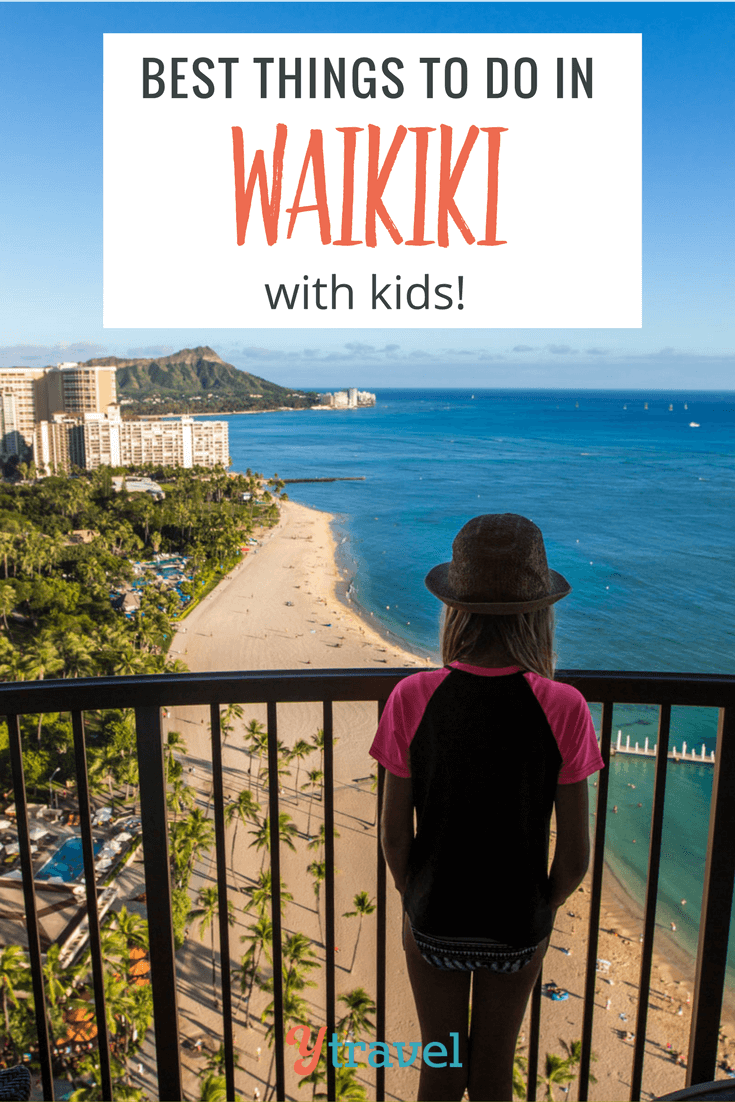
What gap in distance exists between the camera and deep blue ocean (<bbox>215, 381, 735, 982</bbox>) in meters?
17.4

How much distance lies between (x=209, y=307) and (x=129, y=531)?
39.1m

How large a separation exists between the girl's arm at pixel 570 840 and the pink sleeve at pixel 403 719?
26cm

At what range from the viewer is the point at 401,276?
10.3 feet

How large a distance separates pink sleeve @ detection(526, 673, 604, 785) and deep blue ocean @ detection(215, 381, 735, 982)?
1375 cm

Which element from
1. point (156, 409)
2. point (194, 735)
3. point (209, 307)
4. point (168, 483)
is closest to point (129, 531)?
point (168, 483)

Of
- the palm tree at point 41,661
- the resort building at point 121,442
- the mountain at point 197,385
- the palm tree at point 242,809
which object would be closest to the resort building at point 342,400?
the mountain at point 197,385

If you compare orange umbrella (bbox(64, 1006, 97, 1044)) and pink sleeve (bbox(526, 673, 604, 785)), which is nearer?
pink sleeve (bbox(526, 673, 604, 785))

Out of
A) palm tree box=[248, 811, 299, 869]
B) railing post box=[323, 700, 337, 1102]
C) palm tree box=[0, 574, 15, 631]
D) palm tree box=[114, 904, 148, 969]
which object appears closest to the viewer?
railing post box=[323, 700, 337, 1102]

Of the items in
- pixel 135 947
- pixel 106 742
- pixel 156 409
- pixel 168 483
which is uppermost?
A: pixel 156 409

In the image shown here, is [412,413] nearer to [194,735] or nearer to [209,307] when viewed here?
[194,735]

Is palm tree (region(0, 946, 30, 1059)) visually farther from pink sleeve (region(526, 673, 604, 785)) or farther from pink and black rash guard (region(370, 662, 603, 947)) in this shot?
pink sleeve (region(526, 673, 604, 785))

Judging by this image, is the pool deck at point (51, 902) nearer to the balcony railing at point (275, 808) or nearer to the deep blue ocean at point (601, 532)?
the deep blue ocean at point (601, 532)

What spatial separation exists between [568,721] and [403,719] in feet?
0.85

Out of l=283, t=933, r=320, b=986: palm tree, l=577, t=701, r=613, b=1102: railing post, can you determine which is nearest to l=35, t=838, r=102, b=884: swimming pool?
l=283, t=933, r=320, b=986: palm tree
